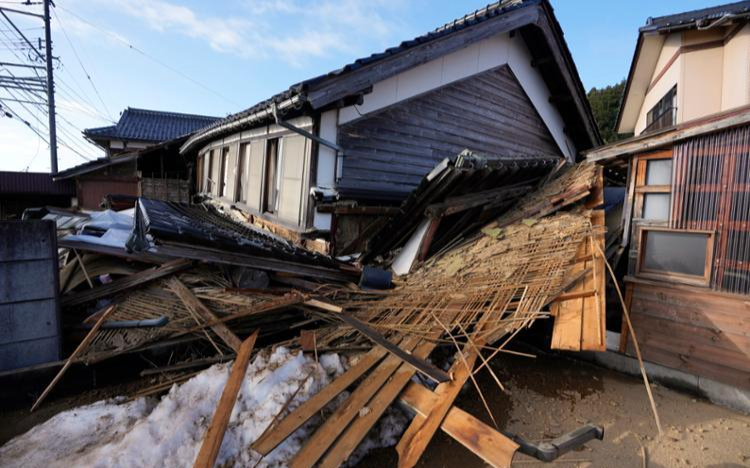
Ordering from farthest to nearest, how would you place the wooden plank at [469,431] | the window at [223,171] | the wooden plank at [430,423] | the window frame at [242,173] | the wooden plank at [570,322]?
1. the window at [223,171]
2. the window frame at [242,173]
3. the wooden plank at [570,322]
4. the wooden plank at [430,423]
5. the wooden plank at [469,431]

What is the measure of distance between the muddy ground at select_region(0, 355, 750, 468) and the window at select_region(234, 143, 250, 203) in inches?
238

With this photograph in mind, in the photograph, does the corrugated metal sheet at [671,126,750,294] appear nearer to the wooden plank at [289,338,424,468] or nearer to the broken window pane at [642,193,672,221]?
the broken window pane at [642,193,672,221]

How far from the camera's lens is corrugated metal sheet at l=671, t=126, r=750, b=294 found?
171 inches

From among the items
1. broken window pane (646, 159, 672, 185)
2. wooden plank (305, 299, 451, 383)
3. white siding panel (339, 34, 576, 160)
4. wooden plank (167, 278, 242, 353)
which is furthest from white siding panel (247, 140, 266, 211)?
broken window pane (646, 159, 672, 185)

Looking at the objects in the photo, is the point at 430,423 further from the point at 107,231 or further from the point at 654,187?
the point at 107,231

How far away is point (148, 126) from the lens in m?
23.5

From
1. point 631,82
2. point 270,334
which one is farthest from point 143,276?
point 631,82

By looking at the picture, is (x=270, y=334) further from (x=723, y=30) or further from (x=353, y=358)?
(x=723, y=30)

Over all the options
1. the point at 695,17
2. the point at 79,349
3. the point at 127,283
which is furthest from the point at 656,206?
the point at 79,349

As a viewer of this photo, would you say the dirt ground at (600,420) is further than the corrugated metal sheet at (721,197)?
No

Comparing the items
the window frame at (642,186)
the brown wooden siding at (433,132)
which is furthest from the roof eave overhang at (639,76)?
the window frame at (642,186)

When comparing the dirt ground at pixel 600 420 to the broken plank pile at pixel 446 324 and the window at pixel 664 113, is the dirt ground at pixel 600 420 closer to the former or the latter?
the broken plank pile at pixel 446 324

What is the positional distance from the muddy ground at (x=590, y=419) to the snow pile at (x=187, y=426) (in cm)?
43

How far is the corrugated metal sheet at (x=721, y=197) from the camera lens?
4336 mm
